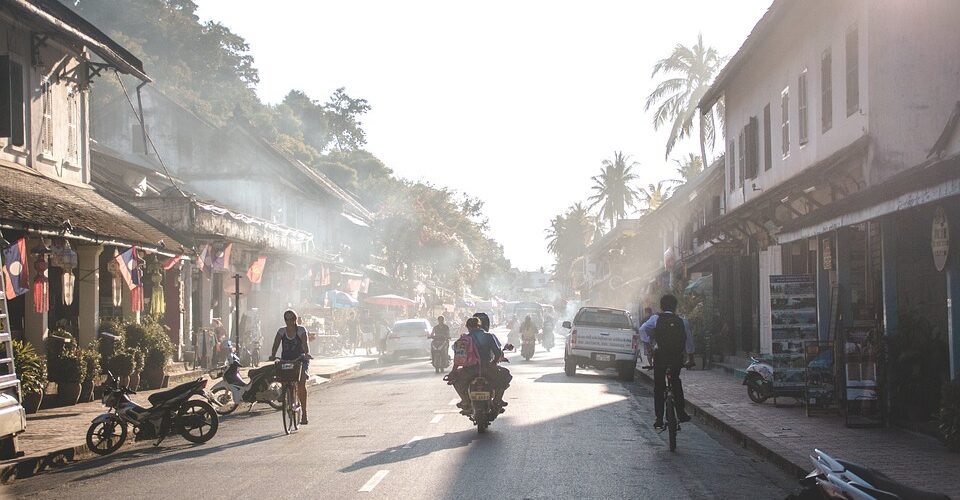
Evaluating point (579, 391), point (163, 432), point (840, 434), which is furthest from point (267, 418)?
point (840, 434)

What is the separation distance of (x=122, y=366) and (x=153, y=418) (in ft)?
24.6

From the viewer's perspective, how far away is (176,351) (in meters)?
29.1

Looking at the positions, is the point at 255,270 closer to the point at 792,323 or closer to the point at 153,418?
the point at 153,418

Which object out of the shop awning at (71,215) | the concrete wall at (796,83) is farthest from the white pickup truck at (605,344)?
the shop awning at (71,215)

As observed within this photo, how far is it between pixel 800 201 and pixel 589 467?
14.0 metres

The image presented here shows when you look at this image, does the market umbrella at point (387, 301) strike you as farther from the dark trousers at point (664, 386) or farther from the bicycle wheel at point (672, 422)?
the bicycle wheel at point (672, 422)

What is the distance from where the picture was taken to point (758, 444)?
13.6 m

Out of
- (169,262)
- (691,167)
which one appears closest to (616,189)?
(691,167)

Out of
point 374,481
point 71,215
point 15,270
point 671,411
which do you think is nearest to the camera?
point 374,481

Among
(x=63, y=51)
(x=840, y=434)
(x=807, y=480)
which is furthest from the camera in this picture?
(x=63, y=51)

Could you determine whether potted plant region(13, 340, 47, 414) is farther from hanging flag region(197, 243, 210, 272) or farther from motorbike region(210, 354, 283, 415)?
hanging flag region(197, 243, 210, 272)

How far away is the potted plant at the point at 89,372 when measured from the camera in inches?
830

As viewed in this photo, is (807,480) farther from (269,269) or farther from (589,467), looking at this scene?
(269,269)

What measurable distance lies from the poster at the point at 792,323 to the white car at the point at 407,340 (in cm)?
2509
